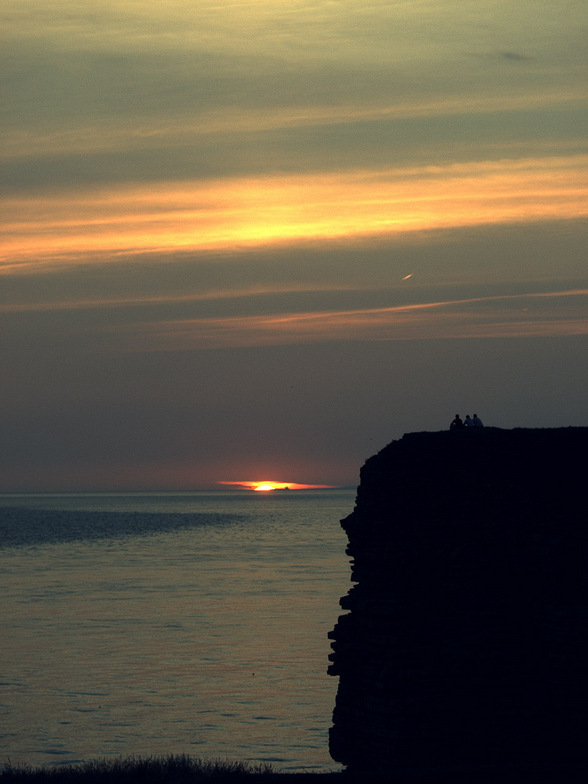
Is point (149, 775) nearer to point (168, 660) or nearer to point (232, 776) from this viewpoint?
point (232, 776)

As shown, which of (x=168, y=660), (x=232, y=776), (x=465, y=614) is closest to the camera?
(x=232, y=776)

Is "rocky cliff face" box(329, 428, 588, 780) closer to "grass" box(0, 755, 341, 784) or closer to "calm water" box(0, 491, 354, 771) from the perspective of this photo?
"grass" box(0, 755, 341, 784)

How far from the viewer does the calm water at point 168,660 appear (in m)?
46.5

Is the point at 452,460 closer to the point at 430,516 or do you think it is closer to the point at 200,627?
the point at 430,516

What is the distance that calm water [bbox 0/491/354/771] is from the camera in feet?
152

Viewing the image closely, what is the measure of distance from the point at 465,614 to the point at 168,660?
34016 millimetres

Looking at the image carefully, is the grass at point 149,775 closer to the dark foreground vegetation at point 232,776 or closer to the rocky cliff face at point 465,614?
the dark foreground vegetation at point 232,776

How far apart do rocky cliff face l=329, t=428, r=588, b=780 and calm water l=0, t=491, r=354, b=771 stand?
9676mm

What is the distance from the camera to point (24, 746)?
4497 cm

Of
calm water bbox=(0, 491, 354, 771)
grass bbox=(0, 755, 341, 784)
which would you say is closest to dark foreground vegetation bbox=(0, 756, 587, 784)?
grass bbox=(0, 755, 341, 784)

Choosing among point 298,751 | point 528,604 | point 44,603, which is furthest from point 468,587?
point 44,603

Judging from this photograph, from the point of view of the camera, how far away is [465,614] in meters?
33.2

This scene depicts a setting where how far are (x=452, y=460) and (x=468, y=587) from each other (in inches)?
147

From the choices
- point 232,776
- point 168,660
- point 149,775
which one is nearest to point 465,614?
point 232,776
